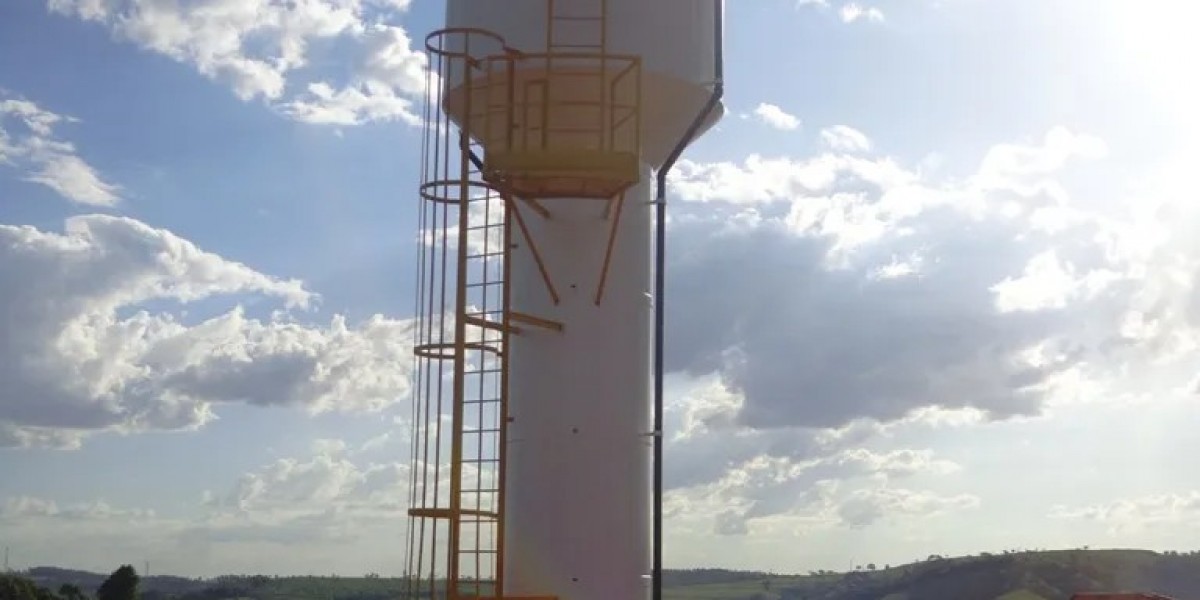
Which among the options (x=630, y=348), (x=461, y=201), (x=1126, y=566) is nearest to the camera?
(x=461, y=201)

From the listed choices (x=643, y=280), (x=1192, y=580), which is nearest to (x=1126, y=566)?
(x=1192, y=580)

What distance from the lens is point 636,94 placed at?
55.2 ft

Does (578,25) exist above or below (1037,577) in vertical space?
above

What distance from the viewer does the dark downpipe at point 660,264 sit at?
58.0ft

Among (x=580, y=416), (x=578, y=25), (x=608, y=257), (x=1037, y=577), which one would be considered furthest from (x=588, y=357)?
(x=1037, y=577)

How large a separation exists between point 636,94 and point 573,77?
2.57 feet

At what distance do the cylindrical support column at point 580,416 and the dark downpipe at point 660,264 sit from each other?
442 mm

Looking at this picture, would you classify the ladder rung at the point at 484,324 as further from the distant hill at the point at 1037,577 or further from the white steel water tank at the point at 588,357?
the distant hill at the point at 1037,577

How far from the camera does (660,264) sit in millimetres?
18781

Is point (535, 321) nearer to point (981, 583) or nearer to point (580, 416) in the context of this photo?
point (580, 416)

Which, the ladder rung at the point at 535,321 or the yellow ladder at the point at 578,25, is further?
the yellow ladder at the point at 578,25

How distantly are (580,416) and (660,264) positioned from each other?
2858 millimetres

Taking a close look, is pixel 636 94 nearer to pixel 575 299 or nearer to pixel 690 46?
pixel 690 46

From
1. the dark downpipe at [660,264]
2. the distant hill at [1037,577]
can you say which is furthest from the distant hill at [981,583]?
the dark downpipe at [660,264]
